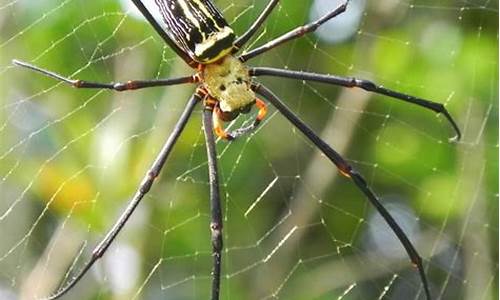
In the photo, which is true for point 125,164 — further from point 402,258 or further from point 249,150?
point 402,258

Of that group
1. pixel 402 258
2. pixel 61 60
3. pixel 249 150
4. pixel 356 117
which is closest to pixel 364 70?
pixel 356 117

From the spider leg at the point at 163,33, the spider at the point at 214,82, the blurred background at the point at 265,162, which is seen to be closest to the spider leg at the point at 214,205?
the spider at the point at 214,82

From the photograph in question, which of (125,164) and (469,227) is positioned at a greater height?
(125,164)

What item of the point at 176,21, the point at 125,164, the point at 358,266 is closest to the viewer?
the point at 176,21

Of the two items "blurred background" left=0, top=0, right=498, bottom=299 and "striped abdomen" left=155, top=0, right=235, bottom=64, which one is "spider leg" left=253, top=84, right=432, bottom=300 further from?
"blurred background" left=0, top=0, right=498, bottom=299

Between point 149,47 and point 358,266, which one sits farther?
point 358,266

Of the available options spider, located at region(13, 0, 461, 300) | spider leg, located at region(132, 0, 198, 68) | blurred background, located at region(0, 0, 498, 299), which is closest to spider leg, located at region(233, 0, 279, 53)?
spider, located at region(13, 0, 461, 300)

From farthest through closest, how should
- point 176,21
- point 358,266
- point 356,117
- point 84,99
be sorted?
point 358,266, point 356,117, point 84,99, point 176,21
